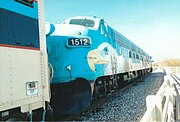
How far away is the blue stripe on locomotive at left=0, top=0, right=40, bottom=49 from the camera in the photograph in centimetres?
347

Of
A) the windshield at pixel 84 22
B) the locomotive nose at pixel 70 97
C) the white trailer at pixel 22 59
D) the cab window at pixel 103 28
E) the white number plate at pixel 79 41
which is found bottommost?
the locomotive nose at pixel 70 97

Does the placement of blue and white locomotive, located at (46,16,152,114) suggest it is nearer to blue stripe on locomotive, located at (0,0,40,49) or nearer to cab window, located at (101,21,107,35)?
cab window, located at (101,21,107,35)

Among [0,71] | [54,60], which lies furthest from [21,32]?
[54,60]

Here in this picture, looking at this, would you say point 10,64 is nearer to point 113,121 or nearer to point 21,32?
point 21,32

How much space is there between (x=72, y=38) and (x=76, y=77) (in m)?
1.02

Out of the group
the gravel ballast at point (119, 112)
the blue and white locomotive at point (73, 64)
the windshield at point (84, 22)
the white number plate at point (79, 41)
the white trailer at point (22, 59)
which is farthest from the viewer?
the windshield at point (84, 22)

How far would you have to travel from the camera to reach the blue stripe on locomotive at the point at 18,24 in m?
3.47

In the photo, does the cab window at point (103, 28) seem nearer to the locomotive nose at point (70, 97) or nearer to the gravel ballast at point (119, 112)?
the locomotive nose at point (70, 97)

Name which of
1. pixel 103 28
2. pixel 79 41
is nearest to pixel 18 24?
pixel 79 41

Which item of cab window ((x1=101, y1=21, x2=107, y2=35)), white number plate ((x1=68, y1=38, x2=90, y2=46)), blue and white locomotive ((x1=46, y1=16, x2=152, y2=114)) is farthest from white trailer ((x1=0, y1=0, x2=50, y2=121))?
cab window ((x1=101, y1=21, x2=107, y2=35))

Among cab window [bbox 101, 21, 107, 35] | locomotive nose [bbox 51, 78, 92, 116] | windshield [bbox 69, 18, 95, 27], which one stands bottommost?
locomotive nose [bbox 51, 78, 92, 116]

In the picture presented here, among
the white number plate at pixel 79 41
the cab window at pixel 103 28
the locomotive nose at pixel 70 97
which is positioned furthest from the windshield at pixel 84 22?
the locomotive nose at pixel 70 97

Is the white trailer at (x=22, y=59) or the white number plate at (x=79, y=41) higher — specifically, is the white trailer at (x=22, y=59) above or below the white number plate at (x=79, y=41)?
below

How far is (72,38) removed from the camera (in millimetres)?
6539
